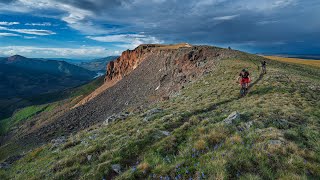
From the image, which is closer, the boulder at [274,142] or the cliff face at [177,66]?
the boulder at [274,142]

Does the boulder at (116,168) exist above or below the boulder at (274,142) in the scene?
below

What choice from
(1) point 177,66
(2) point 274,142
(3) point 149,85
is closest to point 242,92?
(2) point 274,142

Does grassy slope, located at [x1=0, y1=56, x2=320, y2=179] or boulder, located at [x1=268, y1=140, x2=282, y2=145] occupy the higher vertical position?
boulder, located at [x1=268, y1=140, x2=282, y2=145]

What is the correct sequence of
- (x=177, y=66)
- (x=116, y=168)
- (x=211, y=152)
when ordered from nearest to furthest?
1. (x=211, y=152)
2. (x=116, y=168)
3. (x=177, y=66)

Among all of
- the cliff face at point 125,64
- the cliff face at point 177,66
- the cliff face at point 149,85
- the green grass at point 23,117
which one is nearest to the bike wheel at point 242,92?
the cliff face at point 177,66

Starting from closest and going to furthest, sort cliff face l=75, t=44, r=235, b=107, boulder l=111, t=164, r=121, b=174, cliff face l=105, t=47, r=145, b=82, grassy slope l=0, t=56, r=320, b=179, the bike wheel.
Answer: grassy slope l=0, t=56, r=320, b=179, boulder l=111, t=164, r=121, b=174, the bike wheel, cliff face l=75, t=44, r=235, b=107, cliff face l=105, t=47, r=145, b=82

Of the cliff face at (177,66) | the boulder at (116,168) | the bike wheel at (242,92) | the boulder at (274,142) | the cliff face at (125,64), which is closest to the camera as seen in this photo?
the boulder at (274,142)

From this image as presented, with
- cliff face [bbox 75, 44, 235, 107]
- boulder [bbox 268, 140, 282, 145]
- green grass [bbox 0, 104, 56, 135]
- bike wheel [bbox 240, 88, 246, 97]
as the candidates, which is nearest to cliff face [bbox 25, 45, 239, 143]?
cliff face [bbox 75, 44, 235, 107]

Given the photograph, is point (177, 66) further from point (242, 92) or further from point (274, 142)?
point (274, 142)

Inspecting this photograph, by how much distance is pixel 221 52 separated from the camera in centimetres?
5928

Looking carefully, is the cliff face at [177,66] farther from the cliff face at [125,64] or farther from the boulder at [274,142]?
the boulder at [274,142]

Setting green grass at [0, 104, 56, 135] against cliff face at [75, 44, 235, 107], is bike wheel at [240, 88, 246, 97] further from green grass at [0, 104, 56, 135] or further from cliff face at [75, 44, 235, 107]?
green grass at [0, 104, 56, 135]

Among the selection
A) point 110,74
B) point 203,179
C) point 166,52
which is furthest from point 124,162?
point 110,74

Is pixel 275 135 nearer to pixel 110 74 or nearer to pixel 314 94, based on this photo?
pixel 314 94
